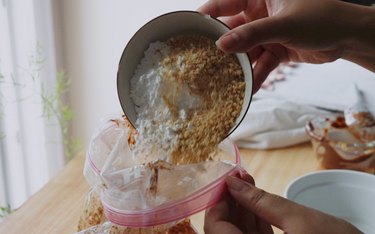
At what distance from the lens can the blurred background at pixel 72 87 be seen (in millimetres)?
1061

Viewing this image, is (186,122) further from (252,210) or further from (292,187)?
(292,187)

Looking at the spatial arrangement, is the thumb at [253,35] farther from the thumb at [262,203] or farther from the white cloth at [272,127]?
the white cloth at [272,127]

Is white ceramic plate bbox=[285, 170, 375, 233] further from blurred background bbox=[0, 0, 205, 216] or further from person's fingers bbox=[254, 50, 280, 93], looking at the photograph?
blurred background bbox=[0, 0, 205, 216]

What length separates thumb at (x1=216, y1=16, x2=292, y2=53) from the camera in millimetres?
537

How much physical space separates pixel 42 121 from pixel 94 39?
0.33m

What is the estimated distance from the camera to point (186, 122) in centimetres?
54

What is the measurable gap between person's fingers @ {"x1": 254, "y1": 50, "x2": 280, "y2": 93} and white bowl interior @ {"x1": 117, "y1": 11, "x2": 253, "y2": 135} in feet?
0.77

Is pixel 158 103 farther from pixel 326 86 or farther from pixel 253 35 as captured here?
pixel 326 86

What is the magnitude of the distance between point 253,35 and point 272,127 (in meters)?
0.45

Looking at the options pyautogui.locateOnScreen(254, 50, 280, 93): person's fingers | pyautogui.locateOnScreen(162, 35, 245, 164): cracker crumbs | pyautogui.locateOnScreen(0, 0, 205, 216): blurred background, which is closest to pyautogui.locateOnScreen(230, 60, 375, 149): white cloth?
pyautogui.locateOnScreen(254, 50, 280, 93): person's fingers

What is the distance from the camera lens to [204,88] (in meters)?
0.57

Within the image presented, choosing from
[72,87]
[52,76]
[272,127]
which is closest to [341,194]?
[272,127]

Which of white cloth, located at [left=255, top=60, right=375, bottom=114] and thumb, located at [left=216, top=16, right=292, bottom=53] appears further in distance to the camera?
white cloth, located at [left=255, top=60, right=375, bottom=114]

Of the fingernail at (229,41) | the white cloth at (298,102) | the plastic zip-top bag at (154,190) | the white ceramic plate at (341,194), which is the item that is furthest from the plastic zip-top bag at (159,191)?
the white cloth at (298,102)
